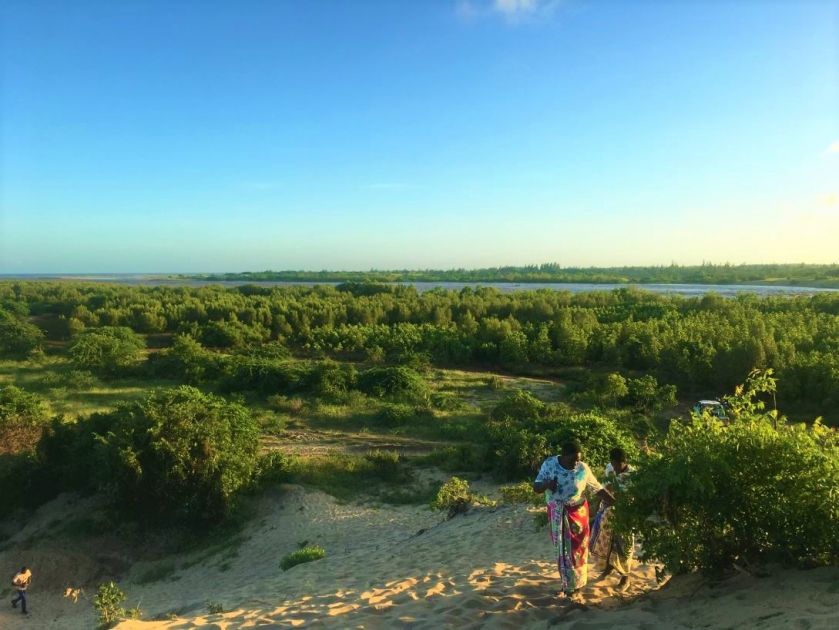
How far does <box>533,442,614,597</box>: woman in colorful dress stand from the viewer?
4137 millimetres

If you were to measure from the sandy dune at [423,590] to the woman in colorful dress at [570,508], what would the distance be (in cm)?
28

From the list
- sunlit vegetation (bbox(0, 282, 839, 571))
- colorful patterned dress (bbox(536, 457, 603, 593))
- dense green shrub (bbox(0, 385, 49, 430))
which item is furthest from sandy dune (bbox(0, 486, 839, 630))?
dense green shrub (bbox(0, 385, 49, 430))

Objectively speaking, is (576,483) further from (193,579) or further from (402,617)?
(193,579)

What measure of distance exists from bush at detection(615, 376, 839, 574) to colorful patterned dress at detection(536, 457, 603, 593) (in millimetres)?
403

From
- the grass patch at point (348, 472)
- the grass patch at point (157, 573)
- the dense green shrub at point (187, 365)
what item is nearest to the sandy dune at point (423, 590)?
the grass patch at point (157, 573)

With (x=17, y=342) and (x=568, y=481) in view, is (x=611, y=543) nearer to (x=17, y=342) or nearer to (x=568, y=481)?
(x=568, y=481)

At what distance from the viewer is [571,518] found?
13.6 ft

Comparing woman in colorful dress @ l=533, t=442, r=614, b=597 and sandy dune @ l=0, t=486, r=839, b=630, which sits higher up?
woman in colorful dress @ l=533, t=442, r=614, b=597

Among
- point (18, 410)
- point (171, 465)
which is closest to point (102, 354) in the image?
point (18, 410)

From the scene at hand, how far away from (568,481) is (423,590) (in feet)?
6.60

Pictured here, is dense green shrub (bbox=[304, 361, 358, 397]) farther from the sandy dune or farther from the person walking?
the person walking

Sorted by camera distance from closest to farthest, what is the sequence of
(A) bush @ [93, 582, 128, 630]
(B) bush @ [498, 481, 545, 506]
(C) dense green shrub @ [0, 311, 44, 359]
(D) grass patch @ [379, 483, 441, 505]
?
(A) bush @ [93, 582, 128, 630], (B) bush @ [498, 481, 545, 506], (D) grass patch @ [379, 483, 441, 505], (C) dense green shrub @ [0, 311, 44, 359]

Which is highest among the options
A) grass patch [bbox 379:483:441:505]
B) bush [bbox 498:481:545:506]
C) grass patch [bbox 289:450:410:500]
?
bush [bbox 498:481:545:506]

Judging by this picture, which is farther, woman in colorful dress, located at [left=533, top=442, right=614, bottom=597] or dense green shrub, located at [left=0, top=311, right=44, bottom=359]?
dense green shrub, located at [left=0, top=311, right=44, bottom=359]
